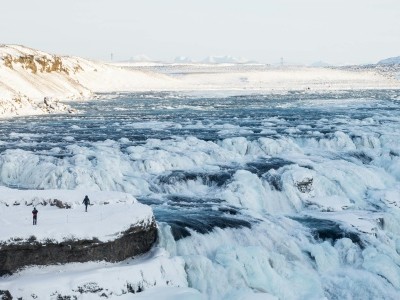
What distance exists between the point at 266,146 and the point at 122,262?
20.4 metres

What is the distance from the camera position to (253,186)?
3034 cm

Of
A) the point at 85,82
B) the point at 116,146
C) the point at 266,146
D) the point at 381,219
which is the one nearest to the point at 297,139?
the point at 266,146

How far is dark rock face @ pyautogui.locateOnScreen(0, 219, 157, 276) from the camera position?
18.9 meters

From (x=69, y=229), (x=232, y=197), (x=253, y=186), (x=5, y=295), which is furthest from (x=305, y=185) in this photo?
(x=5, y=295)

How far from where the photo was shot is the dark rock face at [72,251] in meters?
18.9

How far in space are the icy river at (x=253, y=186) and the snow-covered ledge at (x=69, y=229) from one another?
60.8 inches

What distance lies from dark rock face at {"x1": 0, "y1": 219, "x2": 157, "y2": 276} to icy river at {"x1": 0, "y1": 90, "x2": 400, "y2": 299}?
145 cm

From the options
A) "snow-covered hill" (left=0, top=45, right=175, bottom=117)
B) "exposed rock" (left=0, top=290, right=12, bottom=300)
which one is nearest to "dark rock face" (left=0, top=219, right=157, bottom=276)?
"exposed rock" (left=0, top=290, right=12, bottom=300)

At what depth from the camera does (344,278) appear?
22.5 meters

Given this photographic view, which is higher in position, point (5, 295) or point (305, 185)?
point (305, 185)

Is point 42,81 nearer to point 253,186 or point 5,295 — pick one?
point 253,186

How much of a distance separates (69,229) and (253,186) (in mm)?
12486

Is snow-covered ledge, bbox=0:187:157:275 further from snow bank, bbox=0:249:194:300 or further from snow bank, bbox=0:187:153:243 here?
snow bank, bbox=0:249:194:300

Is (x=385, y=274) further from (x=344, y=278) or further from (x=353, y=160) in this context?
(x=353, y=160)
